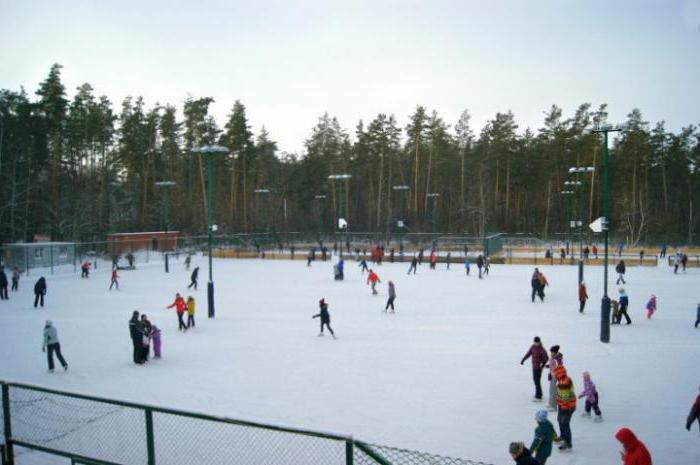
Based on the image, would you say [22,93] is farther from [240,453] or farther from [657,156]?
[657,156]

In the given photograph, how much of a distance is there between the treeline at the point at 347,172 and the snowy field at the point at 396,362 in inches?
1357

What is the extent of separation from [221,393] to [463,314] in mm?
11528

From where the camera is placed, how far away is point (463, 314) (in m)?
20.0

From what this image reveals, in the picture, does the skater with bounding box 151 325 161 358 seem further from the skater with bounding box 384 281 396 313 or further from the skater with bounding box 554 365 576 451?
the skater with bounding box 554 365 576 451

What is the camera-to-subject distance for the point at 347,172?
79.7 metres

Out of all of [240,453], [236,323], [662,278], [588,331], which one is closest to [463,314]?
[588,331]

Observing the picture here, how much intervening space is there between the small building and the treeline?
22.0ft

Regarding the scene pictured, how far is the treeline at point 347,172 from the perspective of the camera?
55.0 m

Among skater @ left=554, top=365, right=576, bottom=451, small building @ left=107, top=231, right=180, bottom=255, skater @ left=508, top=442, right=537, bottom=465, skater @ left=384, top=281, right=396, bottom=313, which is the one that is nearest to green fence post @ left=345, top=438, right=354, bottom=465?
skater @ left=508, top=442, right=537, bottom=465

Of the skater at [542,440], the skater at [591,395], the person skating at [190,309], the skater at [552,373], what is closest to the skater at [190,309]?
the person skating at [190,309]

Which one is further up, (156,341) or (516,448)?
(516,448)

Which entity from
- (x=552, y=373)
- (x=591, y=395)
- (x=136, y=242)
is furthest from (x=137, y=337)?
(x=136, y=242)

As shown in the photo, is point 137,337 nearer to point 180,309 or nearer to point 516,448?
point 180,309

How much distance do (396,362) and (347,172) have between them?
67605mm
